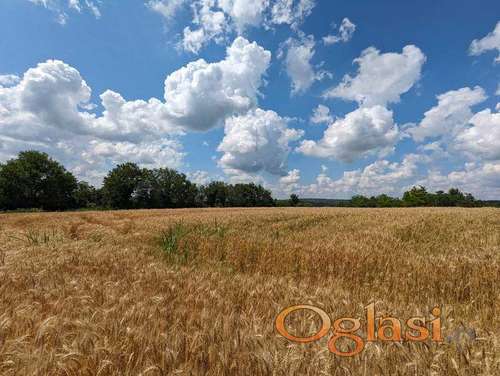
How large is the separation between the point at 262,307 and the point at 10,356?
7.47 feet

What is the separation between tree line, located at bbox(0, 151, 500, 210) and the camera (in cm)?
6975

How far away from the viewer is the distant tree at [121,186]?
87.5 meters

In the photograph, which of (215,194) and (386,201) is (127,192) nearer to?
(215,194)

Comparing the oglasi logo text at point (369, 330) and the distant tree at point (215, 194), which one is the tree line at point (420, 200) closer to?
the distant tree at point (215, 194)

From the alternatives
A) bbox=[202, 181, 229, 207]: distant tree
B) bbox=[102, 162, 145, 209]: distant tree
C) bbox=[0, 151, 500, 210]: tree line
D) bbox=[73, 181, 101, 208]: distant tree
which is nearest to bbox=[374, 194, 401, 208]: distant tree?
bbox=[0, 151, 500, 210]: tree line

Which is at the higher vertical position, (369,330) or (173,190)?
(173,190)

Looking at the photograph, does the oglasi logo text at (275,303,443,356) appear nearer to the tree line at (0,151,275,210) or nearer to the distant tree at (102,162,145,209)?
the tree line at (0,151,275,210)

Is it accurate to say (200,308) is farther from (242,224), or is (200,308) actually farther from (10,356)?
(242,224)

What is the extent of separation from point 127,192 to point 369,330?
96481mm

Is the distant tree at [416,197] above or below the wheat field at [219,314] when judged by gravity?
above

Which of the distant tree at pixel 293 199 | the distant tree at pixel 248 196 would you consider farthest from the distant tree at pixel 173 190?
the distant tree at pixel 293 199

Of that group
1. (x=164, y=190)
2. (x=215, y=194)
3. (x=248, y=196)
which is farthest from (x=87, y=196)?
(x=248, y=196)

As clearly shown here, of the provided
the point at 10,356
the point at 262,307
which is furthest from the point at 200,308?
the point at 10,356

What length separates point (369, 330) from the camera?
2643 millimetres
